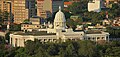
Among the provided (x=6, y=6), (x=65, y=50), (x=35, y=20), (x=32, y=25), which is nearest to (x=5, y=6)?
(x=6, y=6)

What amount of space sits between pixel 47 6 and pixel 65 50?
27405 millimetres

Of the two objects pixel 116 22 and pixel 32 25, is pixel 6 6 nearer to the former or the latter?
pixel 32 25

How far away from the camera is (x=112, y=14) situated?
66500 millimetres

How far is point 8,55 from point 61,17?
412 inches

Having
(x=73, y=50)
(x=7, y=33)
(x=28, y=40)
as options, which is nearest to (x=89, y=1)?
(x=7, y=33)

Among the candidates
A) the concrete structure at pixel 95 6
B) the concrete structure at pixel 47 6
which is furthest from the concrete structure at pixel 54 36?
the concrete structure at pixel 95 6

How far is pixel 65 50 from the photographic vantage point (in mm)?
40344

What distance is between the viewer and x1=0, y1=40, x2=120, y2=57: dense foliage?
39.4 meters

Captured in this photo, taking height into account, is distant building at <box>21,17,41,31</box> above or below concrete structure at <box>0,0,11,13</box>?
below

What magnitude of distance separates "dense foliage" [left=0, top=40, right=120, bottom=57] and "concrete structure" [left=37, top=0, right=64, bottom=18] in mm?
23307

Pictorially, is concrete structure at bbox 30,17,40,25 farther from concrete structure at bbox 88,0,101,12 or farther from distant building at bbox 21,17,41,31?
concrete structure at bbox 88,0,101,12

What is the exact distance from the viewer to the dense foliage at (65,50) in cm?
3944

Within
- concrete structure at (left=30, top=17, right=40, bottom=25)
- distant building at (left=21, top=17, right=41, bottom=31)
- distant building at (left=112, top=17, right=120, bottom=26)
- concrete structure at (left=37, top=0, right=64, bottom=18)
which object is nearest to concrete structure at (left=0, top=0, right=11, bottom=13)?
concrete structure at (left=37, top=0, right=64, bottom=18)

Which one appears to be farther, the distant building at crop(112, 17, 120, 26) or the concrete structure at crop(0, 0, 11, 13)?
the concrete structure at crop(0, 0, 11, 13)
